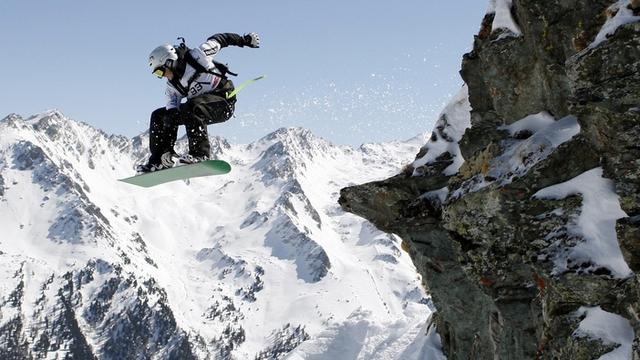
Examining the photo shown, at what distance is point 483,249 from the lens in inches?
486

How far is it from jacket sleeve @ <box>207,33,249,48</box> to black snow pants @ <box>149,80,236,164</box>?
834 millimetres

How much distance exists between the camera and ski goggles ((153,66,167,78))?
1323cm

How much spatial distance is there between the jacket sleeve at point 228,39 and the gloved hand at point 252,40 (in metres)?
0.05

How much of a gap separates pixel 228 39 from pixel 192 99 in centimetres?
166

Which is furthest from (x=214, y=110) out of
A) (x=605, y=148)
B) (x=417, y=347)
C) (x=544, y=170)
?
(x=417, y=347)

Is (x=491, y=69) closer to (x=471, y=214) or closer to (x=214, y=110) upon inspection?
(x=471, y=214)

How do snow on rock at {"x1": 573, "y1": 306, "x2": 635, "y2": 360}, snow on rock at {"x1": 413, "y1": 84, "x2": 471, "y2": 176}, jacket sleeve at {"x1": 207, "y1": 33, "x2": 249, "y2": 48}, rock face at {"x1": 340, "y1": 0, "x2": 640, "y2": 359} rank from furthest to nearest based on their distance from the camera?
snow on rock at {"x1": 413, "y1": 84, "x2": 471, "y2": 176}, jacket sleeve at {"x1": 207, "y1": 33, "x2": 249, "y2": 48}, rock face at {"x1": 340, "y1": 0, "x2": 640, "y2": 359}, snow on rock at {"x1": 573, "y1": 306, "x2": 635, "y2": 360}

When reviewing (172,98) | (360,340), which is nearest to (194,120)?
(172,98)

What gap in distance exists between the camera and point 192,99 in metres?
13.8

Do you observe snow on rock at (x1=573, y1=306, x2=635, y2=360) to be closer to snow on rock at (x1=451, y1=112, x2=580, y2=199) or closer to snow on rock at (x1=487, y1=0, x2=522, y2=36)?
snow on rock at (x1=451, y1=112, x2=580, y2=199)

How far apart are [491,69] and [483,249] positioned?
163 inches

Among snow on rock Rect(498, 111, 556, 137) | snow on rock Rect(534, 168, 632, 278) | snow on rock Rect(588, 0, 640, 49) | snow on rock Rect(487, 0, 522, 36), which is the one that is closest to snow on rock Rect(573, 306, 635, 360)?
snow on rock Rect(534, 168, 632, 278)

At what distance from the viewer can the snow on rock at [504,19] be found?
13.8 m

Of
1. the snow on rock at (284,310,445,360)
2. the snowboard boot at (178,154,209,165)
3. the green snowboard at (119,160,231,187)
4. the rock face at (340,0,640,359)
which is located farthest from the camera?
the snow on rock at (284,310,445,360)
